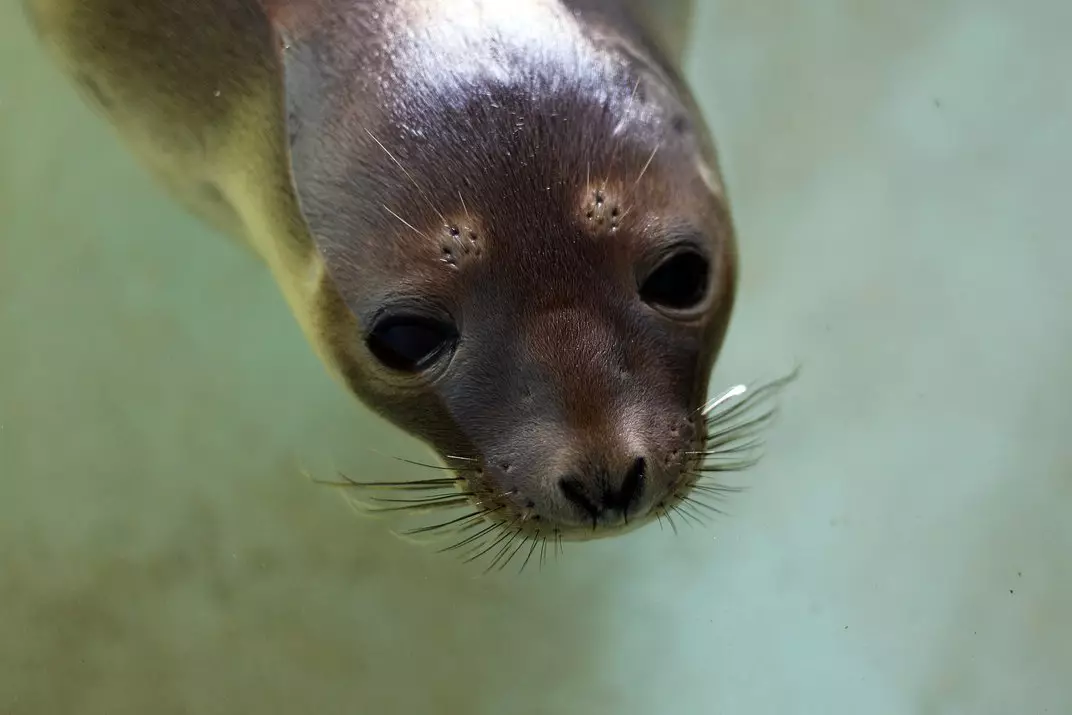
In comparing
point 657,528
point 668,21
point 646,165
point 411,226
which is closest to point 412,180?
point 411,226

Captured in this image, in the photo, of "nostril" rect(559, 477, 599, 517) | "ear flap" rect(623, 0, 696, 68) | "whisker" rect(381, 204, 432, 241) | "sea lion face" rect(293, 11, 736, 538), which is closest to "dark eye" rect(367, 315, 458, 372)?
"sea lion face" rect(293, 11, 736, 538)

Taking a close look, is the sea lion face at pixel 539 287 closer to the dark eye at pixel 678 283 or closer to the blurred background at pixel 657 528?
the dark eye at pixel 678 283

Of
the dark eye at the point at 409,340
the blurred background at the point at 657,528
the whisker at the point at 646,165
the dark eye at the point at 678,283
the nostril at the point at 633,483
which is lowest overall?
the nostril at the point at 633,483

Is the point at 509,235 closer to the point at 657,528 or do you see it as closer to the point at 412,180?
the point at 412,180

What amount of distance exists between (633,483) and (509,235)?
34cm

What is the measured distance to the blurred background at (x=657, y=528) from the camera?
2.59 metres

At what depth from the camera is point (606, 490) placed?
4.16 ft

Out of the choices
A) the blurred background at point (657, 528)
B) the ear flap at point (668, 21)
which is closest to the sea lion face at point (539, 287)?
the ear flap at point (668, 21)

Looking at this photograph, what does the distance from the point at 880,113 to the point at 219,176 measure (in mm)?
1890

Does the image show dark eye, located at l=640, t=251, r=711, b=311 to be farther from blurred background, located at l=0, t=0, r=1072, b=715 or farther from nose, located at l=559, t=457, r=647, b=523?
blurred background, located at l=0, t=0, r=1072, b=715

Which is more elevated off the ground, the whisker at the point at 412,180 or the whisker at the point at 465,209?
the whisker at the point at 412,180

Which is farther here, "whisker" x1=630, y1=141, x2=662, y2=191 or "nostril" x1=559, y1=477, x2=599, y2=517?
"whisker" x1=630, y1=141, x2=662, y2=191

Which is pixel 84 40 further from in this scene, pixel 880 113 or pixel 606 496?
pixel 880 113

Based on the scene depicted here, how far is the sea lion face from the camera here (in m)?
1.30
